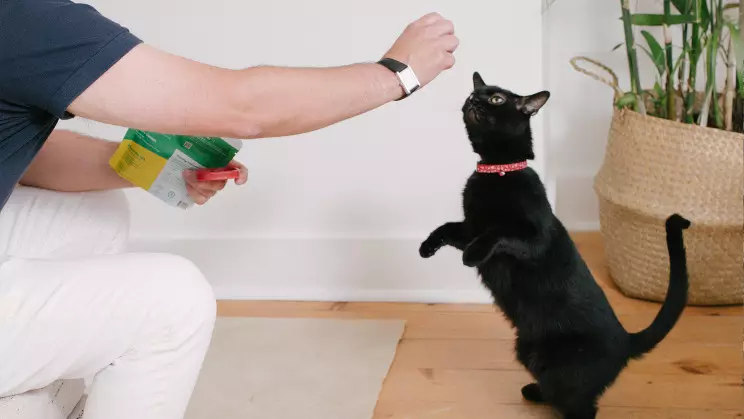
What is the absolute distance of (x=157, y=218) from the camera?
2139 millimetres

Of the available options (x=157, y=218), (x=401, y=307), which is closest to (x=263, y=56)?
(x=157, y=218)

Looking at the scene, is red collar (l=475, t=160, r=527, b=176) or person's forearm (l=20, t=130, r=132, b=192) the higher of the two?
person's forearm (l=20, t=130, r=132, b=192)

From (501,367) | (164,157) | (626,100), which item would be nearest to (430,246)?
(501,367)

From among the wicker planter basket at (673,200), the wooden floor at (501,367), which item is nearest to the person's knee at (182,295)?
the wooden floor at (501,367)

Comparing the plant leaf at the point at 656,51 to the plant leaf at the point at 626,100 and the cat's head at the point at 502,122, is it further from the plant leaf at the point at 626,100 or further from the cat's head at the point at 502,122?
the cat's head at the point at 502,122

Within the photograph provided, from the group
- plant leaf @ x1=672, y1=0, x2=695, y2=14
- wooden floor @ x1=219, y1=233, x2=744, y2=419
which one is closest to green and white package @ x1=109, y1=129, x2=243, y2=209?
wooden floor @ x1=219, y1=233, x2=744, y2=419

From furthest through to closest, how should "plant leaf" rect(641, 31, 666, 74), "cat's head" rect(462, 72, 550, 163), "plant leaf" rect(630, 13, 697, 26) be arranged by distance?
"plant leaf" rect(641, 31, 666, 74) < "plant leaf" rect(630, 13, 697, 26) < "cat's head" rect(462, 72, 550, 163)

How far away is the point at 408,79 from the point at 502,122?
0.33 m

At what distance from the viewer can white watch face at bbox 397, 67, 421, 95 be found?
1.07 m

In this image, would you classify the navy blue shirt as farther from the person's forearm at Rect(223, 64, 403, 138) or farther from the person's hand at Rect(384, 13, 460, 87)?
the person's hand at Rect(384, 13, 460, 87)

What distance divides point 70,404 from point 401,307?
998 mm

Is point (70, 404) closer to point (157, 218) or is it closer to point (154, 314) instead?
point (154, 314)

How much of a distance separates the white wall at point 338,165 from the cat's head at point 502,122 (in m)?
0.49

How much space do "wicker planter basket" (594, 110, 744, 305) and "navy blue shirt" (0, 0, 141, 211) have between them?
130 cm
